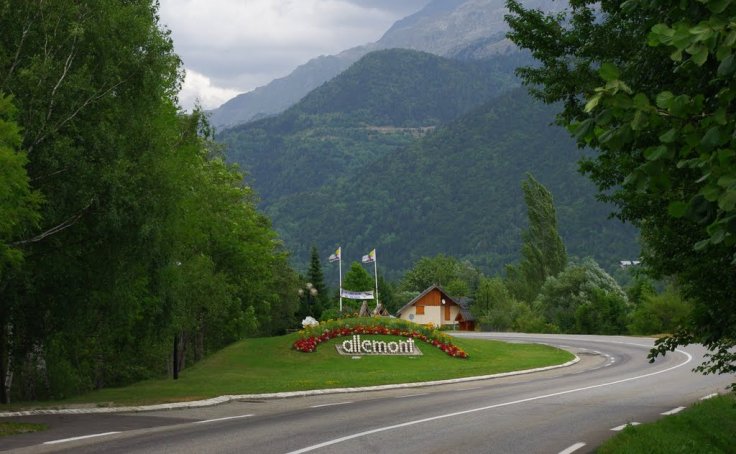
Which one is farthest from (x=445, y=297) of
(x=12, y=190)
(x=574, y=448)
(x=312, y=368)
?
(x=574, y=448)

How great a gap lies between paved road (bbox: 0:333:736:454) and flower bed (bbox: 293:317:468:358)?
1288 cm

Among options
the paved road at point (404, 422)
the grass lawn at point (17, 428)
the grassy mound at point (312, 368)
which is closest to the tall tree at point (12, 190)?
the grass lawn at point (17, 428)

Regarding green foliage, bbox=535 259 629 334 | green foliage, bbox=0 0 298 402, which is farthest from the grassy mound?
green foliage, bbox=535 259 629 334

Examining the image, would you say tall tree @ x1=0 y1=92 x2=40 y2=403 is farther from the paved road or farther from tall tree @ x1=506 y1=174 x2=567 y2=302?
tall tree @ x1=506 y1=174 x2=567 y2=302

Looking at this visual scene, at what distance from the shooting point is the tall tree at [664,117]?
3539mm

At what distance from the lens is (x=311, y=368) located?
35281mm

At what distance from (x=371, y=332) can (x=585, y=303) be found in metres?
29.0

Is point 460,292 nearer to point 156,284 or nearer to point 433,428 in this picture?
point 156,284

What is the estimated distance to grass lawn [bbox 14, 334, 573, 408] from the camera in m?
24.3

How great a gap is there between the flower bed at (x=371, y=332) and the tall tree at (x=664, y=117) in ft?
86.7

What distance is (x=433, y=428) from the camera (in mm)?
15148

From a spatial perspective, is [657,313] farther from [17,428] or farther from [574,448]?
[17,428]

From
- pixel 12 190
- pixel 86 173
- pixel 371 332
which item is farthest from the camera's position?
pixel 371 332

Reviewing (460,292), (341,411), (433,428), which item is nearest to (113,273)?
(341,411)
